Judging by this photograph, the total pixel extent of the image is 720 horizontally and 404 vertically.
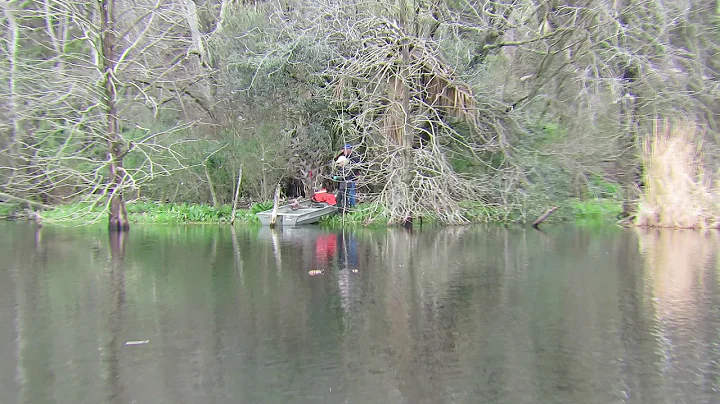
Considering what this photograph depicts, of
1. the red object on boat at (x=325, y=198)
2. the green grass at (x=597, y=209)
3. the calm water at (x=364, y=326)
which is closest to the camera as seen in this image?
the calm water at (x=364, y=326)

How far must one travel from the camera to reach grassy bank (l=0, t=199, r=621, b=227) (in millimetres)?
17406

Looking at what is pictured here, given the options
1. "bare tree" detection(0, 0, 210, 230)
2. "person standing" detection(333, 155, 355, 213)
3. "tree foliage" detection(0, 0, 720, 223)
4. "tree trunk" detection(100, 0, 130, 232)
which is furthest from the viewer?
"person standing" detection(333, 155, 355, 213)

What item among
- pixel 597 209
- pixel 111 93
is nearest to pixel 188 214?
pixel 111 93

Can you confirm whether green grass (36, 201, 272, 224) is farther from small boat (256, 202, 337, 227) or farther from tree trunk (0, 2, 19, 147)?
tree trunk (0, 2, 19, 147)

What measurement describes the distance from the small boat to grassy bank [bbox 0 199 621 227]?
0.28m

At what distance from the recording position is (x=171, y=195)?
2027cm

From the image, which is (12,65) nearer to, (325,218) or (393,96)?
(325,218)

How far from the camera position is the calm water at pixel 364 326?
5.14 metres

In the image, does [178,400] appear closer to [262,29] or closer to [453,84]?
[453,84]

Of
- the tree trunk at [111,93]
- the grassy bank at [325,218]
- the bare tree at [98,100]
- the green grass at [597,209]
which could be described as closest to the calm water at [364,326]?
the tree trunk at [111,93]

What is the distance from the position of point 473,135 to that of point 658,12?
20.6 ft

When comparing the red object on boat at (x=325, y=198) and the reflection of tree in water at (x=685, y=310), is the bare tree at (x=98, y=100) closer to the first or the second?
the red object on boat at (x=325, y=198)

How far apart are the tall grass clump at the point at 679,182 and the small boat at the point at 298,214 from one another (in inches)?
355

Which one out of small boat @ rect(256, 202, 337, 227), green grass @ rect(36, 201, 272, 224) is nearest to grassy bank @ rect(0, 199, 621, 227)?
green grass @ rect(36, 201, 272, 224)
